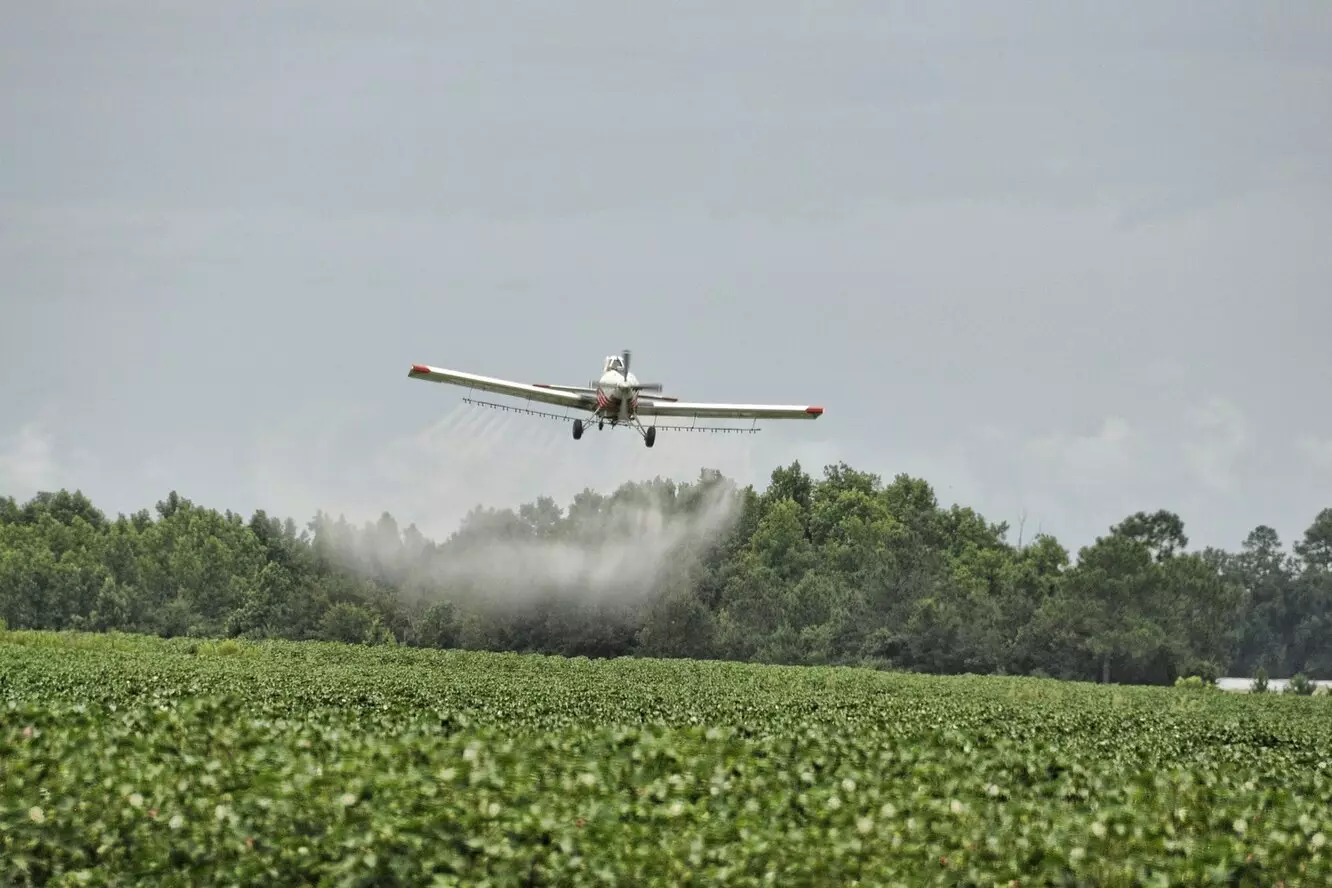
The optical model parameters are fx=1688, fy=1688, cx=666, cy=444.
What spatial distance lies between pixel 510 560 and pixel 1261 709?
63174 mm

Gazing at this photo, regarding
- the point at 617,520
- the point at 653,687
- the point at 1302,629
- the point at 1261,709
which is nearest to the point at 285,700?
the point at 653,687

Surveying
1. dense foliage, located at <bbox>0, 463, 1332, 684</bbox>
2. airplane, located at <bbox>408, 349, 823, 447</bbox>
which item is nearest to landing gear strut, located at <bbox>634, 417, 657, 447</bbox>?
airplane, located at <bbox>408, 349, 823, 447</bbox>

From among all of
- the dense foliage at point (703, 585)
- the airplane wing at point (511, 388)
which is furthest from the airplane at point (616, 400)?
the dense foliage at point (703, 585)

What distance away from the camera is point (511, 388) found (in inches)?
2235

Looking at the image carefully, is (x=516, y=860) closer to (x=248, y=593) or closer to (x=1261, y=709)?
(x=1261, y=709)

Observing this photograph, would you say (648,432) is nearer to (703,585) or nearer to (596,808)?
(596,808)

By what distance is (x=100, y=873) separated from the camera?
49.8 ft

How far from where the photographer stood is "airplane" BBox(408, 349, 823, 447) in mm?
51750

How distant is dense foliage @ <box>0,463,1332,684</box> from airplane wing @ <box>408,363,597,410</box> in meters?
49.6

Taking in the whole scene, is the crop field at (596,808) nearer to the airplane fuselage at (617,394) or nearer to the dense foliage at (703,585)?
the airplane fuselage at (617,394)

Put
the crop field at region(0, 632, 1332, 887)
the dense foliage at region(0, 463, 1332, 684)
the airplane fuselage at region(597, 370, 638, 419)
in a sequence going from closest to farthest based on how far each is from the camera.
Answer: the crop field at region(0, 632, 1332, 887) → the airplane fuselage at region(597, 370, 638, 419) → the dense foliage at region(0, 463, 1332, 684)

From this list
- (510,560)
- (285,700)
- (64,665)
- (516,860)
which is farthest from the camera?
(510,560)

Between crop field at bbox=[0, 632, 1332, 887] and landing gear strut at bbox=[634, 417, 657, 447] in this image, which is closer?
crop field at bbox=[0, 632, 1332, 887]

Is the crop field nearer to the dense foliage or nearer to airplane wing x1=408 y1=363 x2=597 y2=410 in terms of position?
airplane wing x1=408 y1=363 x2=597 y2=410
